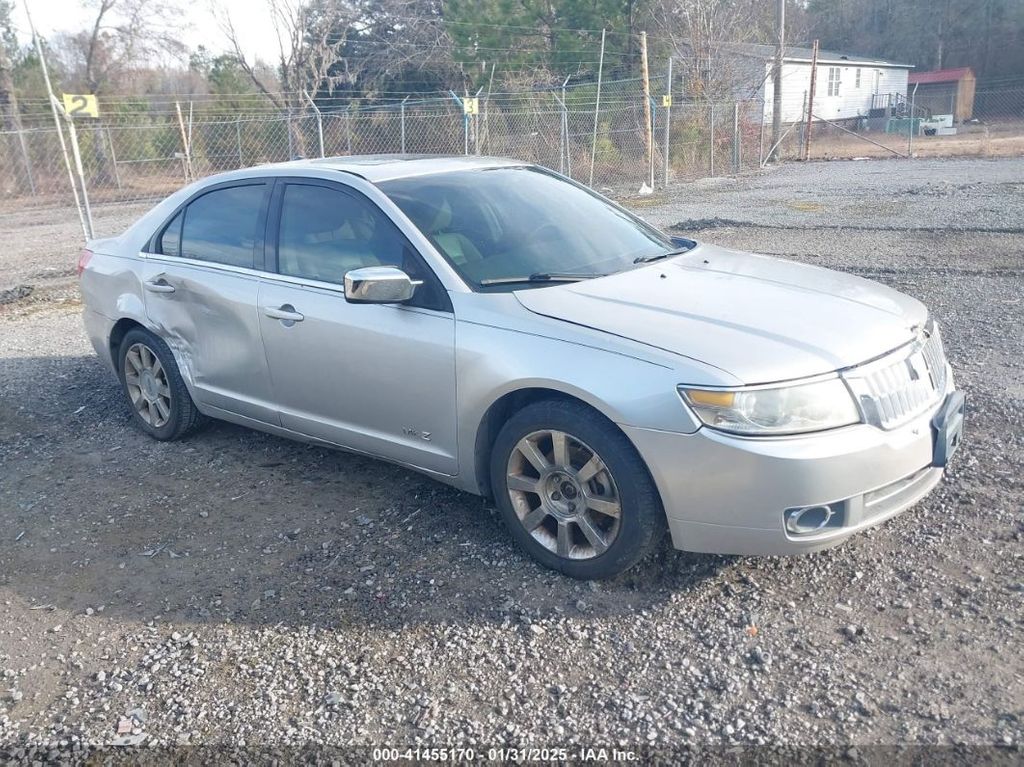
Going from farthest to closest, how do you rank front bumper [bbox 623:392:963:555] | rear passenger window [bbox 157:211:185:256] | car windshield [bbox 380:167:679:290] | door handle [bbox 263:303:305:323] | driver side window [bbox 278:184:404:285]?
rear passenger window [bbox 157:211:185:256] → door handle [bbox 263:303:305:323] → driver side window [bbox 278:184:404:285] → car windshield [bbox 380:167:679:290] → front bumper [bbox 623:392:963:555]

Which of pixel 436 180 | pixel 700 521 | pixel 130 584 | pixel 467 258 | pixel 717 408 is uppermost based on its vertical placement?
pixel 436 180

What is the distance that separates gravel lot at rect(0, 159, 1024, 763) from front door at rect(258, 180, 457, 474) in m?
0.43

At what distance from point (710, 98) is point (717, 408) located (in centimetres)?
2500

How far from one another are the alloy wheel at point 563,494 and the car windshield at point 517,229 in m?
0.78

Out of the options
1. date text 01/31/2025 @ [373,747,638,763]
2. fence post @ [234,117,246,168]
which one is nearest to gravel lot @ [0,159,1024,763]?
date text 01/31/2025 @ [373,747,638,763]

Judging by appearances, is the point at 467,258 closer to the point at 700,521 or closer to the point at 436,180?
the point at 436,180

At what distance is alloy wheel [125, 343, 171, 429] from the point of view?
546 centimetres

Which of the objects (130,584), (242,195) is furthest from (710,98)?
(130,584)

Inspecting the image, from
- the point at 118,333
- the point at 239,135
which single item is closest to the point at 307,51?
the point at 239,135

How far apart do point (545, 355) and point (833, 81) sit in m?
52.3

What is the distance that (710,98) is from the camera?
26.2 metres

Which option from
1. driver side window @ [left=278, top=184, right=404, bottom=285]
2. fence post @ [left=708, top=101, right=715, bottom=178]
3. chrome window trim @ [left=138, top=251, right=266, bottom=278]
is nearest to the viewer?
driver side window @ [left=278, top=184, right=404, bottom=285]

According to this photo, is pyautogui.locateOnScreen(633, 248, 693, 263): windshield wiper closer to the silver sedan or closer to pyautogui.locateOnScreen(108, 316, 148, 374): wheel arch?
the silver sedan

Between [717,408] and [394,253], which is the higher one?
[394,253]
